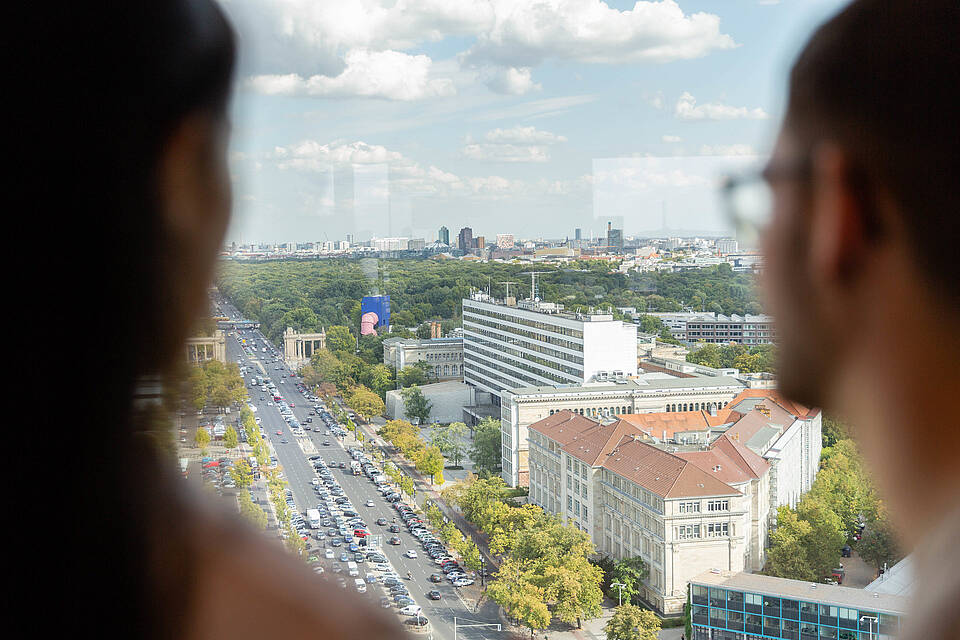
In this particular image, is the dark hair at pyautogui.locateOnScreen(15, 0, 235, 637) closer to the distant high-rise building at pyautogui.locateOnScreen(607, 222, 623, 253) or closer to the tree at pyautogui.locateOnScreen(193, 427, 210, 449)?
the tree at pyautogui.locateOnScreen(193, 427, 210, 449)

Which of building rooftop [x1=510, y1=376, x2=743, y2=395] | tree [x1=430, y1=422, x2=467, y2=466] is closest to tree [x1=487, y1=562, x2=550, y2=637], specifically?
tree [x1=430, y1=422, x2=467, y2=466]

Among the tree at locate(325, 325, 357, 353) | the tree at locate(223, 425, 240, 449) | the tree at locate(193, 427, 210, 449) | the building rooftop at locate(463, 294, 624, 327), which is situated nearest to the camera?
the tree at locate(193, 427, 210, 449)

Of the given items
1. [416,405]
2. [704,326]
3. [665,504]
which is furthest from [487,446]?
[704,326]

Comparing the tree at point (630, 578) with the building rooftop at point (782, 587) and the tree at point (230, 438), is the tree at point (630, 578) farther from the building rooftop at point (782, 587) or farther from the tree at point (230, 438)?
the tree at point (230, 438)

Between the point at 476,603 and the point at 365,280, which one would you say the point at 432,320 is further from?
the point at 476,603

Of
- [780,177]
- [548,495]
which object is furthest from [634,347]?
[780,177]

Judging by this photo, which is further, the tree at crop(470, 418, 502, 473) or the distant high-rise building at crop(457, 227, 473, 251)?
the tree at crop(470, 418, 502, 473)

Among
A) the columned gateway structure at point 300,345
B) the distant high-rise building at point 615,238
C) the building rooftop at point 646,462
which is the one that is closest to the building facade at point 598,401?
the building rooftop at point 646,462
